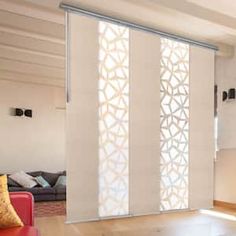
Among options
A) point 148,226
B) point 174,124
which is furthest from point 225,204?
point 148,226

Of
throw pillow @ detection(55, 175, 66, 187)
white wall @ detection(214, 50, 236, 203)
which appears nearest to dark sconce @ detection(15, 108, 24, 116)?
throw pillow @ detection(55, 175, 66, 187)

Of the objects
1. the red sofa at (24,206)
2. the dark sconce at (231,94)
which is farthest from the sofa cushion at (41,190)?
the red sofa at (24,206)

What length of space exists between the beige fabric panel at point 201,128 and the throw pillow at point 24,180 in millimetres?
3277

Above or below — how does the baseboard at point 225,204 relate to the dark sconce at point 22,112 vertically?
below

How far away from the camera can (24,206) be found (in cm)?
269

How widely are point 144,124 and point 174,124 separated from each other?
672mm

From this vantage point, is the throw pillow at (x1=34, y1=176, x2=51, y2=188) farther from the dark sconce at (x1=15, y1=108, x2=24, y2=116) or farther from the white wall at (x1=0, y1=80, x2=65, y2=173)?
the dark sconce at (x1=15, y1=108, x2=24, y2=116)

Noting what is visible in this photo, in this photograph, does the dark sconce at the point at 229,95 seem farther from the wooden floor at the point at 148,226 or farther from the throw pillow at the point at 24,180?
the throw pillow at the point at 24,180

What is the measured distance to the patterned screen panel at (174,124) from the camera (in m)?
5.30

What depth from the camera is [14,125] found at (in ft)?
25.6

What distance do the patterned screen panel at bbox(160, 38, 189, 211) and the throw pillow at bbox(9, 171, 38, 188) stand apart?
2.97 metres

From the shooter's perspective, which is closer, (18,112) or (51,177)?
(51,177)

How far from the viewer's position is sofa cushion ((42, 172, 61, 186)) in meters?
7.30

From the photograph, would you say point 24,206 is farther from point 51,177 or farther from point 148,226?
point 51,177
